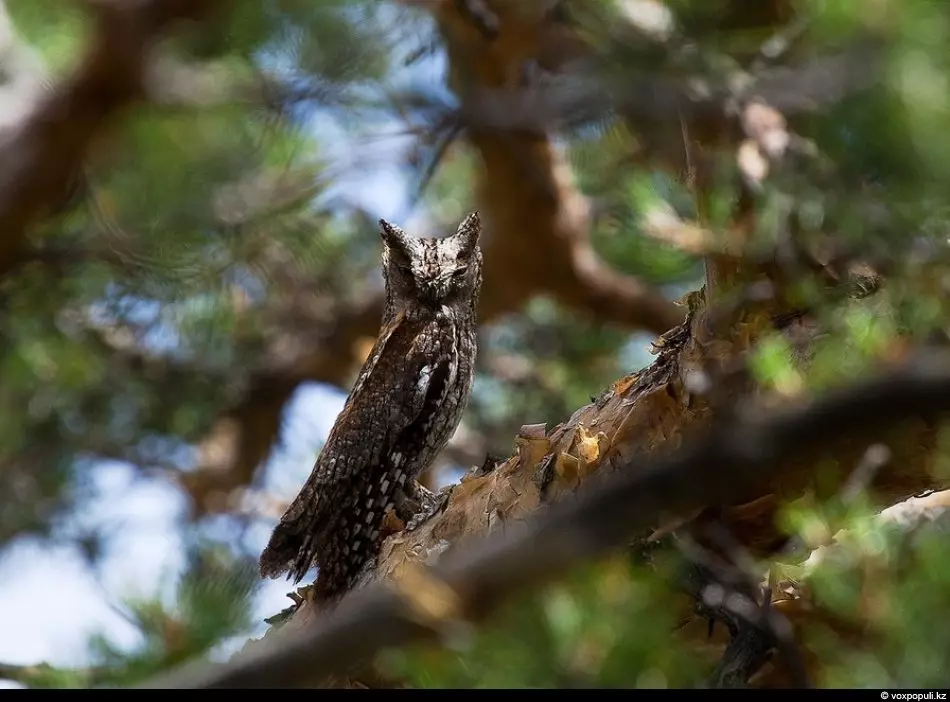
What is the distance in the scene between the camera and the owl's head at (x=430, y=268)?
3.77 metres

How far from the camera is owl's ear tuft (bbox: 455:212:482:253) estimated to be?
154 inches

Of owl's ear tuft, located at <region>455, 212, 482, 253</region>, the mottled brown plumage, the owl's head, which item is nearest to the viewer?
the mottled brown plumage

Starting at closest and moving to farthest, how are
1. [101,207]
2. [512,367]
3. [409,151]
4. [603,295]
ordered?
[101,207] < [409,151] < [603,295] < [512,367]

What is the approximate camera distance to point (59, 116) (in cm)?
213

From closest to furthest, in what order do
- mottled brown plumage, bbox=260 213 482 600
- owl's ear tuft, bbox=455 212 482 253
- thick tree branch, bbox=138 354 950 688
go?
1. thick tree branch, bbox=138 354 950 688
2. mottled brown plumage, bbox=260 213 482 600
3. owl's ear tuft, bbox=455 212 482 253

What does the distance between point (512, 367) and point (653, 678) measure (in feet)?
14.4

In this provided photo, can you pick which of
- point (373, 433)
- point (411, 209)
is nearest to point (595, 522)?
point (373, 433)

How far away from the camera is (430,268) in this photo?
3.79 metres

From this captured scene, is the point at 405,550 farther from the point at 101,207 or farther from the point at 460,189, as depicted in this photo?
the point at 460,189

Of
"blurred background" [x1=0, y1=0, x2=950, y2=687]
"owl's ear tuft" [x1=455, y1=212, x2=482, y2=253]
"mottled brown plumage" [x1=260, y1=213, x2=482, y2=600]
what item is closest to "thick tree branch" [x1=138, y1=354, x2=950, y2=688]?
"blurred background" [x1=0, y1=0, x2=950, y2=687]

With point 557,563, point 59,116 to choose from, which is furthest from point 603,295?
point 557,563

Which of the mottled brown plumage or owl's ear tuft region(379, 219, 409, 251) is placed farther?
owl's ear tuft region(379, 219, 409, 251)

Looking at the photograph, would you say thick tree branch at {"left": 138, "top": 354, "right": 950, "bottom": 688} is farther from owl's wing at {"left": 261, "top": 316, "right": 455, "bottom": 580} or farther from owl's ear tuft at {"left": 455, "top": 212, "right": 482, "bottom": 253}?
owl's ear tuft at {"left": 455, "top": 212, "right": 482, "bottom": 253}

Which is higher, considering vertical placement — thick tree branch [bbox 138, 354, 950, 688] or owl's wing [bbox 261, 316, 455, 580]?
thick tree branch [bbox 138, 354, 950, 688]
